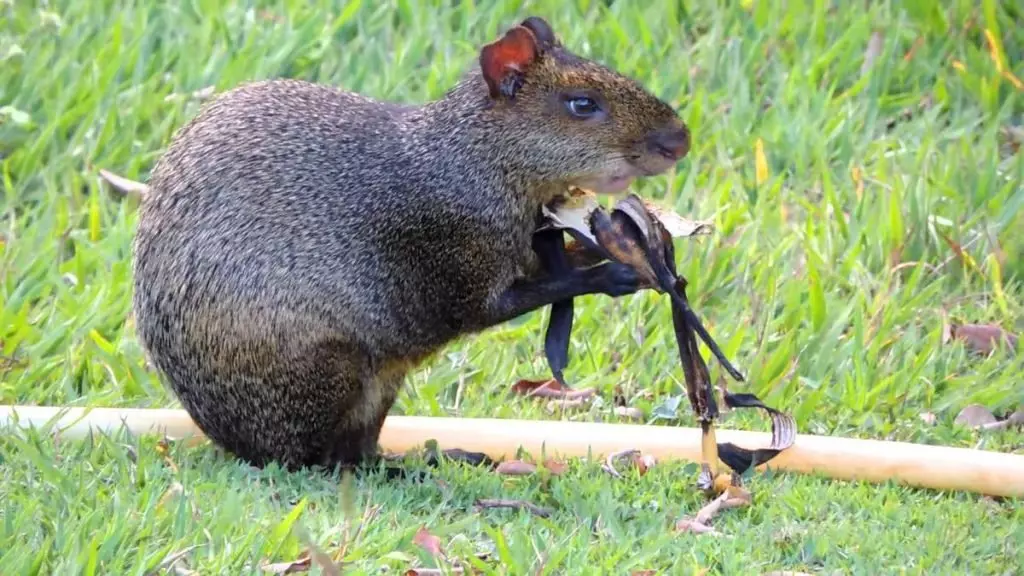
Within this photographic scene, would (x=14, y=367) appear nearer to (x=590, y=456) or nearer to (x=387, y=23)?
(x=590, y=456)

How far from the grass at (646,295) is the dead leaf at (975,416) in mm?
Answer: 36

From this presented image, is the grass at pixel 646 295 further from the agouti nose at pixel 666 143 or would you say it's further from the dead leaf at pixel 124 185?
the agouti nose at pixel 666 143

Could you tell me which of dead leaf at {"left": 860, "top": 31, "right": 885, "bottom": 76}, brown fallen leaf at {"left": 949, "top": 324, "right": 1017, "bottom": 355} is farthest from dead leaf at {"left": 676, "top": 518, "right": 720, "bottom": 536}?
dead leaf at {"left": 860, "top": 31, "right": 885, "bottom": 76}

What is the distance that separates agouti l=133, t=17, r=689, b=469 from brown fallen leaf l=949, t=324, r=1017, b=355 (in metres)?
1.59

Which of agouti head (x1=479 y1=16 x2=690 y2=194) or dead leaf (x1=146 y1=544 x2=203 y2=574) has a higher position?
agouti head (x1=479 y1=16 x2=690 y2=194)

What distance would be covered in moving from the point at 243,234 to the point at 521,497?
0.97 meters

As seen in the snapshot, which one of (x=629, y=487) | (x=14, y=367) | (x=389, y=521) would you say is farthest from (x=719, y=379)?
(x=14, y=367)

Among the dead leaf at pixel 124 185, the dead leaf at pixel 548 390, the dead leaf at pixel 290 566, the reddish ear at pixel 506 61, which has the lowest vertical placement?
the dead leaf at pixel 548 390

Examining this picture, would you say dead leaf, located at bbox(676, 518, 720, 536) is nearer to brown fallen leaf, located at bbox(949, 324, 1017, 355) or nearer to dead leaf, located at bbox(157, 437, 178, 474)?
dead leaf, located at bbox(157, 437, 178, 474)

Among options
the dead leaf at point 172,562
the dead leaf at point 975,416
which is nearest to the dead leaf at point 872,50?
the dead leaf at point 975,416

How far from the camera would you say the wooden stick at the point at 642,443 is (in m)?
4.54

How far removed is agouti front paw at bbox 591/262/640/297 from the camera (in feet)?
14.6

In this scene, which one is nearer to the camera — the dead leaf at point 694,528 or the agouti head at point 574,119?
the dead leaf at point 694,528

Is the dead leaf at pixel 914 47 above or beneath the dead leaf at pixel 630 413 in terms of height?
above
